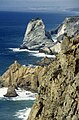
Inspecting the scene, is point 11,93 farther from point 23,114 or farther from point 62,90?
point 62,90

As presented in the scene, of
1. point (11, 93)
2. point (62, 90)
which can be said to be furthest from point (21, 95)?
point (62, 90)

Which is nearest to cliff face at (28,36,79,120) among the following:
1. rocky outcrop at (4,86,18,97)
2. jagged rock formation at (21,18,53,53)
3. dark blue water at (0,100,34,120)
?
dark blue water at (0,100,34,120)

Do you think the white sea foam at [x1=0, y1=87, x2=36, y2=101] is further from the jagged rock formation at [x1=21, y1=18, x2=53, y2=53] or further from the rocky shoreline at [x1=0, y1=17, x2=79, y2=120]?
the jagged rock formation at [x1=21, y1=18, x2=53, y2=53]

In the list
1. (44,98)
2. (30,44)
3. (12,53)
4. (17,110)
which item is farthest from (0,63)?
(44,98)

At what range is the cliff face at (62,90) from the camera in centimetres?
4931

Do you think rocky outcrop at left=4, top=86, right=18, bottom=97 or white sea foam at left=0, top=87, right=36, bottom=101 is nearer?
white sea foam at left=0, top=87, right=36, bottom=101

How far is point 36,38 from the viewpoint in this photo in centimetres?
18625

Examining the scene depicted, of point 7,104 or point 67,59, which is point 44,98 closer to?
point 67,59

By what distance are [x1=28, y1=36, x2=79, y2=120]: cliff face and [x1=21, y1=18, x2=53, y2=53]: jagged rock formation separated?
123m

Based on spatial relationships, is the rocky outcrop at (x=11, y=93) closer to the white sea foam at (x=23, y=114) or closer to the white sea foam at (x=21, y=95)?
the white sea foam at (x=21, y=95)

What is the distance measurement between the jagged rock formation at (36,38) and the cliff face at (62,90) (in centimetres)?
12285

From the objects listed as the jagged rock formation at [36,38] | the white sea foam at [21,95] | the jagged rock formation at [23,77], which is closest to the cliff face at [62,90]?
the white sea foam at [21,95]

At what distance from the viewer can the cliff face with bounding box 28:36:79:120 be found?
49.3m

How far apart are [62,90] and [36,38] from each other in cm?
13496
